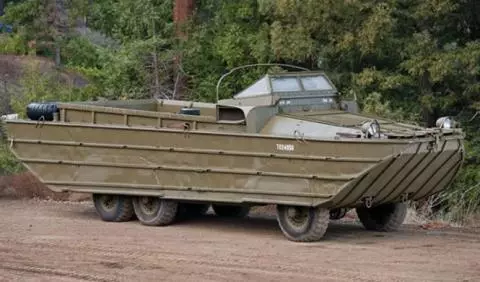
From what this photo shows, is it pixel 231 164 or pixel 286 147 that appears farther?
pixel 231 164

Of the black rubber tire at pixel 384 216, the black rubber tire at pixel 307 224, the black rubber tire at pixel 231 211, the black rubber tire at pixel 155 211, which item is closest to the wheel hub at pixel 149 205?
the black rubber tire at pixel 155 211

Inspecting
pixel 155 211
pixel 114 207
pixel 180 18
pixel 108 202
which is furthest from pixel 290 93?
pixel 180 18

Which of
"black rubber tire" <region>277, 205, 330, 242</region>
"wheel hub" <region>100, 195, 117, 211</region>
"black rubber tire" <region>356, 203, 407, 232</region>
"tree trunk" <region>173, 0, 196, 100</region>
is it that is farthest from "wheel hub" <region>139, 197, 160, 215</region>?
"tree trunk" <region>173, 0, 196, 100</region>

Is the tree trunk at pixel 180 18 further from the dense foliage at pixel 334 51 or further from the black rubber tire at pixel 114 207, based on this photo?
the black rubber tire at pixel 114 207

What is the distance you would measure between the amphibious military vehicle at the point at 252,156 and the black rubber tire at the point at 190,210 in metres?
0.03

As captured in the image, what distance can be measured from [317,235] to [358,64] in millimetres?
7861

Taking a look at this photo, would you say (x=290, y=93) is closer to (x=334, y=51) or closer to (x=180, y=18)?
(x=334, y=51)

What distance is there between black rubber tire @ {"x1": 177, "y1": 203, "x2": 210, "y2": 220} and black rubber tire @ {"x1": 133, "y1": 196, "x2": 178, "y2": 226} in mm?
536

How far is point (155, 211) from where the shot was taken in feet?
48.1

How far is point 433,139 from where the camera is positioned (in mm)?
12820

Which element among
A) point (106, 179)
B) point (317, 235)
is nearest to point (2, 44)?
point (106, 179)

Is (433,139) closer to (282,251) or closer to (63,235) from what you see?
(282,251)

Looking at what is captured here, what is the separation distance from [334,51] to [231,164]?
692 centimetres

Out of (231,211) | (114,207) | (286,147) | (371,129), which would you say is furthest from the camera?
(231,211)
